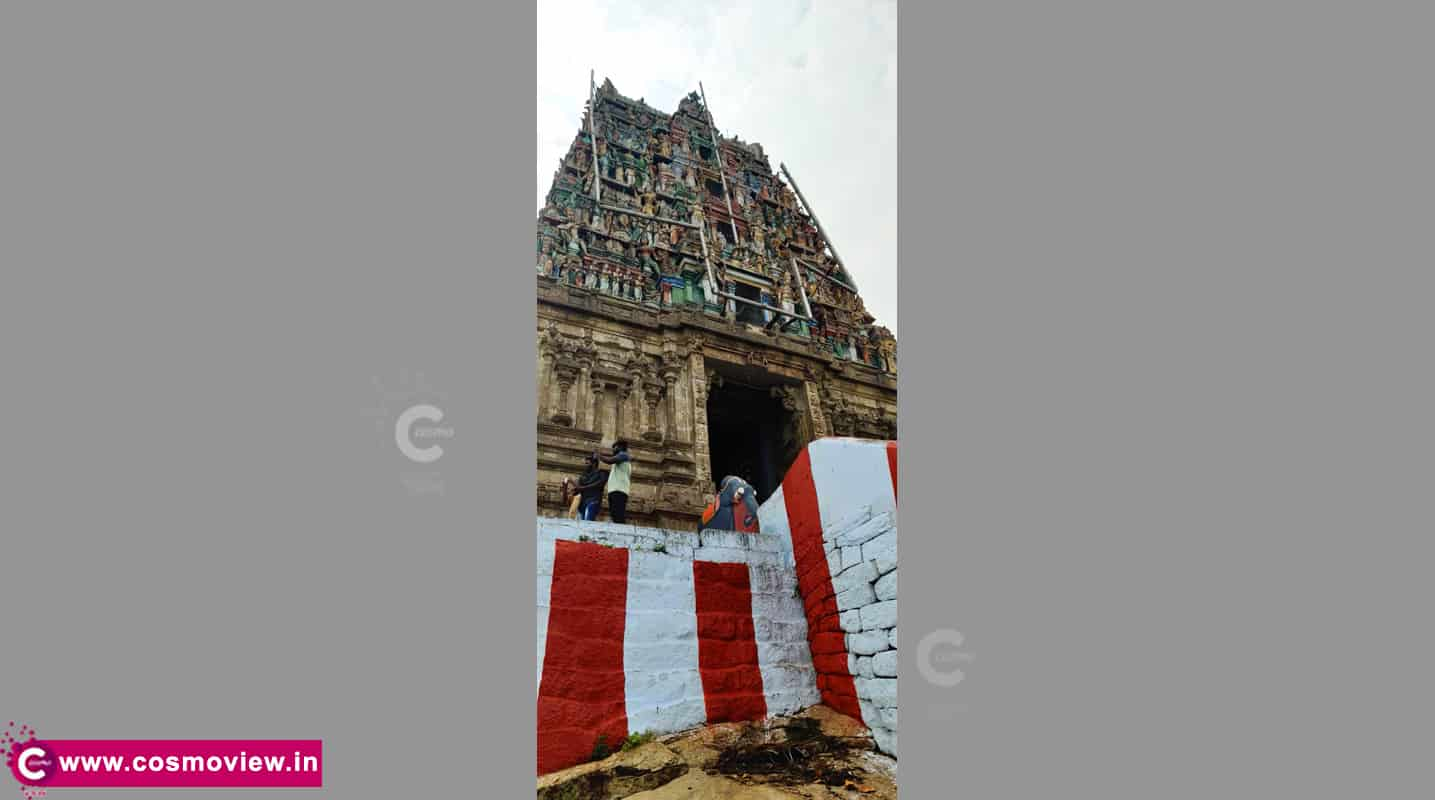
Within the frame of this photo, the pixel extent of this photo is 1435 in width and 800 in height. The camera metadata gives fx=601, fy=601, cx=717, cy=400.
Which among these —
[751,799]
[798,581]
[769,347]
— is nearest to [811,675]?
[798,581]

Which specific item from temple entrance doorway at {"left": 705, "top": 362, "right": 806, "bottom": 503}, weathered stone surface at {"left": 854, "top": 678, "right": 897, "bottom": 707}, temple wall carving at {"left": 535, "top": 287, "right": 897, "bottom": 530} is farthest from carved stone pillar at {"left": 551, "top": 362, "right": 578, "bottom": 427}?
weathered stone surface at {"left": 854, "top": 678, "right": 897, "bottom": 707}

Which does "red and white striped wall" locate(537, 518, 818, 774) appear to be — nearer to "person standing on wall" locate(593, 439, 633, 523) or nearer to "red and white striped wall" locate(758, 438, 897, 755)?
"red and white striped wall" locate(758, 438, 897, 755)

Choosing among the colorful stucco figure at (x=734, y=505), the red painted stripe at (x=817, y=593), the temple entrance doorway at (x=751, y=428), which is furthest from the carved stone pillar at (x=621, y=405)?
the red painted stripe at (x=817, y=593)

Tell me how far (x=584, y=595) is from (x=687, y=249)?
826cm

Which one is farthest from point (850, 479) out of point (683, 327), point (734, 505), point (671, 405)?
point (683, 327)

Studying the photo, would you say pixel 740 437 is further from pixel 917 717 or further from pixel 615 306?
pixel 917 717

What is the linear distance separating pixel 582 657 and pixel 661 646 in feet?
1.43

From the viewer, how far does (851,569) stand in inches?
130

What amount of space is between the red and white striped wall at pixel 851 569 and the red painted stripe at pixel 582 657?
1141 millimetres

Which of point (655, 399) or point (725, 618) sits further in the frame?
point (655, 399)

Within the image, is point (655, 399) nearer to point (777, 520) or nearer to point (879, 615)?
point (777, 520)

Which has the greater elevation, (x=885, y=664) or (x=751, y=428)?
(x=751, y=428)

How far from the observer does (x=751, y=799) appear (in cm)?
226

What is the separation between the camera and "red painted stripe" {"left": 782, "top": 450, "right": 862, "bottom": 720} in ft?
10.5
